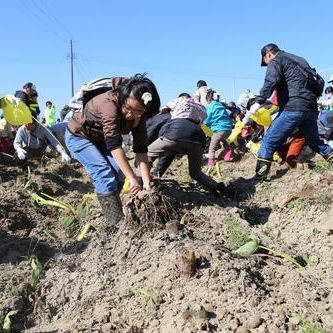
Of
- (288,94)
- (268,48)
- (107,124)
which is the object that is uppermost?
(268,48)

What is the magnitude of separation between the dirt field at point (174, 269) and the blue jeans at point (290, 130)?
2.18 ft

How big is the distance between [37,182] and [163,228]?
3418 millimetres

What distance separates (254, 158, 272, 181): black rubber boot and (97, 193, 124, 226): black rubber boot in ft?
8.83

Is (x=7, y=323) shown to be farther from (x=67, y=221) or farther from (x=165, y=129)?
(x=165, y=129)

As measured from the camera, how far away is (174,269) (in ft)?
11.2

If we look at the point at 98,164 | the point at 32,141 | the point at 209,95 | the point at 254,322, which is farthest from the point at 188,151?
the point at 254,322

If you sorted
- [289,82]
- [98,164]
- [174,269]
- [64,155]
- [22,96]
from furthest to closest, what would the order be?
1. [22,96]
2. [64,155]
3. [289,82]
4. [98,164]
5. [174,269]

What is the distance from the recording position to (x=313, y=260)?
4.00 meters

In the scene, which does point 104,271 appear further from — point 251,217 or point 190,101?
point 190,101

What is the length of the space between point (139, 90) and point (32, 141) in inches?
186

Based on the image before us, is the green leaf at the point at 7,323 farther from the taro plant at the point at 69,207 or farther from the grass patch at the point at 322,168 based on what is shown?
the grass patch at the point at 322,168

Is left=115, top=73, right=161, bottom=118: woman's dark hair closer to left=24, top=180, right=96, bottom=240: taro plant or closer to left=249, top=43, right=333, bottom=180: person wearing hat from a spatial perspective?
left=24, top=180, right=96, bottom=240: taro plant

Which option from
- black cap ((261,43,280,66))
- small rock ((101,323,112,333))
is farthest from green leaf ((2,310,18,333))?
black cap ((261,43,280,66))

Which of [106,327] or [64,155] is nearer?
[106,327]
